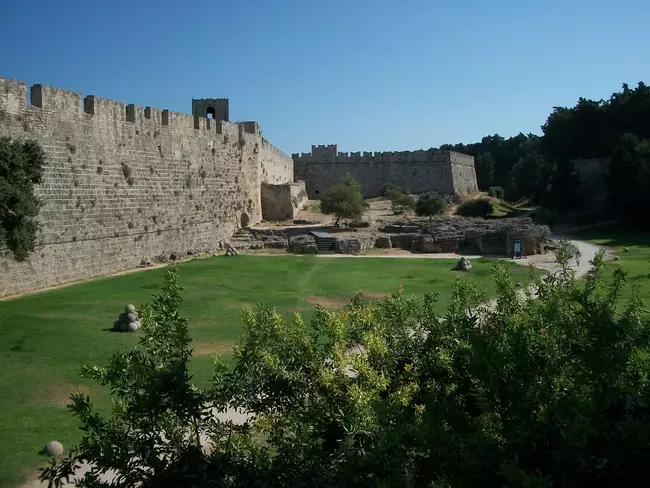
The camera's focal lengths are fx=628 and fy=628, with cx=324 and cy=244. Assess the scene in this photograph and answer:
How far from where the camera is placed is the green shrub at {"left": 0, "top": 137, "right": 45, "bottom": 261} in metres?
12.8

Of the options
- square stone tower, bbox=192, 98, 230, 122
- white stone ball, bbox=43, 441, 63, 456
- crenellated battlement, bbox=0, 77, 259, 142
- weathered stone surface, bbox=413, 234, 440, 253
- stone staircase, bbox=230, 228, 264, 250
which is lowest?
white stone ball, bbox=43, 441, 63, 456

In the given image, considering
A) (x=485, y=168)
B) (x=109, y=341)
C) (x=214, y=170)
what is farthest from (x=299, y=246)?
(x=485, y=168)

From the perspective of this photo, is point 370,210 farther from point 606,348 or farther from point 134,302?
point 606,348

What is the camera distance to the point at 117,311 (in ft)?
41.5

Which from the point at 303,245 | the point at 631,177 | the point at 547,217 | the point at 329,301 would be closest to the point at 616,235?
the point at 631,177

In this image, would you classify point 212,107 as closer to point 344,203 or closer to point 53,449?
point 344,203

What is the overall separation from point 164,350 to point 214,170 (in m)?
19.9

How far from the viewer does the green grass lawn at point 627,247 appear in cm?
1689

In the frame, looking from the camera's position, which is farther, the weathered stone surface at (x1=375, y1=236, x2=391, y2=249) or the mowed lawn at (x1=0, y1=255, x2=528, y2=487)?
the weathered stone surface at (x1=375, y1=236, x2=391, y2=249)

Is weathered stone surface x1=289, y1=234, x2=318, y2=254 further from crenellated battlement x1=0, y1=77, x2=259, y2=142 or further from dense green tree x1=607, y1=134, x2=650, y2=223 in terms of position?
dense green tree x1=607, y1=134, x2=650, y2=223

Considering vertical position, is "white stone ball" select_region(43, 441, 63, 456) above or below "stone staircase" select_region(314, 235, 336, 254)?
below

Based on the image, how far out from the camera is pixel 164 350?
16.4 feet

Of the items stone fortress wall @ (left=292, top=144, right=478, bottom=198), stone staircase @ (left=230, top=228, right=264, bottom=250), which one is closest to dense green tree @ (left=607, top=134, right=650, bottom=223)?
stone fortress wall @ (left=292, top=144, right=478, bottom=198)

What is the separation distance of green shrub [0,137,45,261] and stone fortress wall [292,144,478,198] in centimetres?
3239
